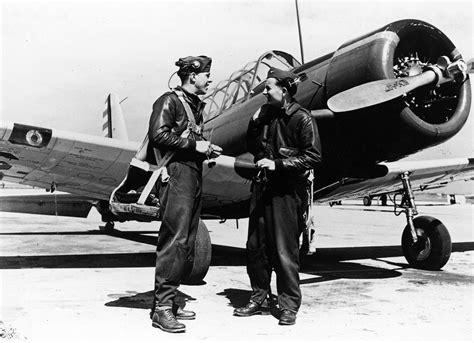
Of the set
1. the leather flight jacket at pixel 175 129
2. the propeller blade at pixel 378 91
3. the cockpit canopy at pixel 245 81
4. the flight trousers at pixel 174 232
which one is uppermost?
the cockpit canopy at pixel 245 81

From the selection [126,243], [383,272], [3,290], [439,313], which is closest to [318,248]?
[383,272]

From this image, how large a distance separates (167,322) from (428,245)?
444 centimetres

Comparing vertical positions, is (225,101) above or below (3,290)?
above

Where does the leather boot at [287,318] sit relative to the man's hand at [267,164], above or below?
below

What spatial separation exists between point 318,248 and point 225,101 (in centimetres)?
371

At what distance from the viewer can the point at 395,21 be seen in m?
4.42

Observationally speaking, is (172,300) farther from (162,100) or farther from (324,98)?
(324,98)

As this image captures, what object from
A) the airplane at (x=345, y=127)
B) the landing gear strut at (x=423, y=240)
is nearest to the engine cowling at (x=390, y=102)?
the airplane at (x=345, y=127)

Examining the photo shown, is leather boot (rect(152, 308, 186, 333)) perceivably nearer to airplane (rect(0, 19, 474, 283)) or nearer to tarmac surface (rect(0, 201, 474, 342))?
tarmac surface (rect(0, 201, 474, 342))

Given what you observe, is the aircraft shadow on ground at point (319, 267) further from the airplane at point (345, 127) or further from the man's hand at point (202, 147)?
the man's hand at point (202, 147)

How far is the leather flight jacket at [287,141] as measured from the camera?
11.7ft

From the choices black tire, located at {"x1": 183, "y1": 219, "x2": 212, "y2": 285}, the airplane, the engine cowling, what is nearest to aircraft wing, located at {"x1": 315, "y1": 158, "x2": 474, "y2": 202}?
the airplane

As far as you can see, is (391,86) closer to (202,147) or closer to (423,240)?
(202,147)

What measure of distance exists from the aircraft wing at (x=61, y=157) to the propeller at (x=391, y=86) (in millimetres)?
2766
